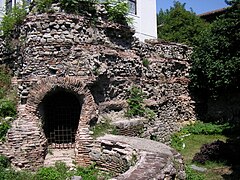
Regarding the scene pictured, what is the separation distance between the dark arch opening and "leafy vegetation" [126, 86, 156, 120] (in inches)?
64.6

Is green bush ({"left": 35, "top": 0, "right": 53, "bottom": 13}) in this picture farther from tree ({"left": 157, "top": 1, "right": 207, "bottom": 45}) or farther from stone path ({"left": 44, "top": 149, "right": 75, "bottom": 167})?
tree ({"left": 157, "top": 1, "right": 207, "bottom": 45})

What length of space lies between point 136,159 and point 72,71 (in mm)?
3459

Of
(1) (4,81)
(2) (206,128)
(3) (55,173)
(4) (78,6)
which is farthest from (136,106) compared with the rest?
(2) (206,128)

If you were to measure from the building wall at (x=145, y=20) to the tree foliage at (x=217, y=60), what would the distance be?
269 centimetres

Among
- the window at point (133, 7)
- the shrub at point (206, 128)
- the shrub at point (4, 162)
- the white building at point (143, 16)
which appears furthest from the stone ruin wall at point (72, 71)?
the window at point (133, 7)

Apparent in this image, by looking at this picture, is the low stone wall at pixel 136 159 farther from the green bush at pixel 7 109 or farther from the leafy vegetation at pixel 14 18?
the leafy vegetation at pixel 14 18

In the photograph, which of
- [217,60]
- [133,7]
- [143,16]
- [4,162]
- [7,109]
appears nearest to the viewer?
[4,162]

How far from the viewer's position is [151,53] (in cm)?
1329

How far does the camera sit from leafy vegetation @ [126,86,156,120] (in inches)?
385

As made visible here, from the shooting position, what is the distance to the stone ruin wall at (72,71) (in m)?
8.21

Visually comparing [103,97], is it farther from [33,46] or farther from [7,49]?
[7,49]

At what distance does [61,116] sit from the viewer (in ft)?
30.4

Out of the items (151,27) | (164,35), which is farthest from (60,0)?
(164,35)

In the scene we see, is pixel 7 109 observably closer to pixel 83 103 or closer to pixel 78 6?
pixel 83 103
